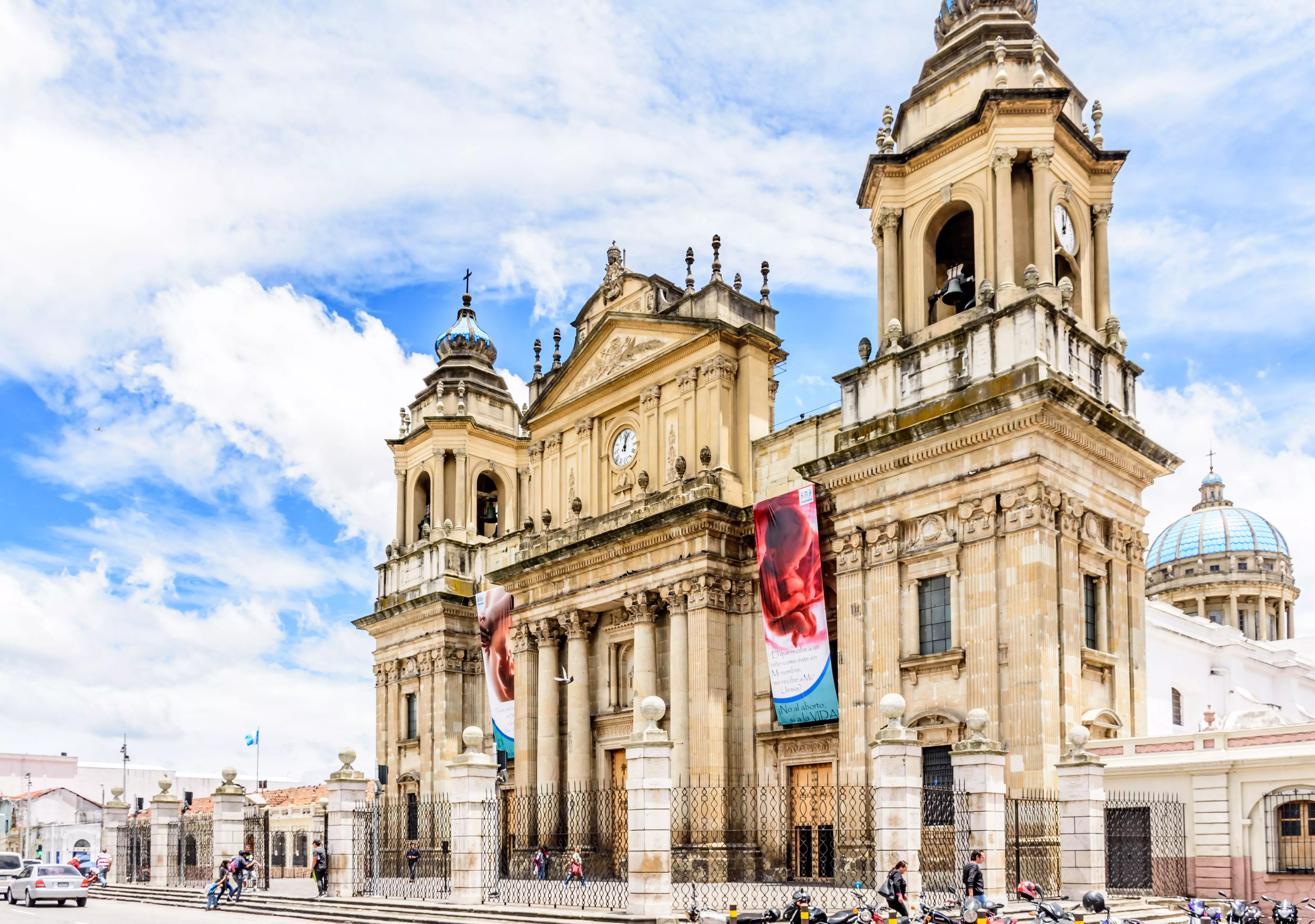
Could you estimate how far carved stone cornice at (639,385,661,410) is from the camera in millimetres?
36969

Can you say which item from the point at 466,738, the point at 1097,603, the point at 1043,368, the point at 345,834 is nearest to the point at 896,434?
the point at 1043,368

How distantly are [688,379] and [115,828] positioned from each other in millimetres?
24104

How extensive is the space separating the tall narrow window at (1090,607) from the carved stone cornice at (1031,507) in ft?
6.87

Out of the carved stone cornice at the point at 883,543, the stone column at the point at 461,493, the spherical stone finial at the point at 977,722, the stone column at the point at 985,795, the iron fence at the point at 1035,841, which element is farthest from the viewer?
the stone column at the point at 461,493

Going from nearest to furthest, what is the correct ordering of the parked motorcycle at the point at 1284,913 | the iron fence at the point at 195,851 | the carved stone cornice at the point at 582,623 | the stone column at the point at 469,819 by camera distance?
the parked motorcycle at the point at 1284,913
the stone column at the point at 469,819
the carved stone cornice at the point at 582,623
the iron fence at the point at 195,851

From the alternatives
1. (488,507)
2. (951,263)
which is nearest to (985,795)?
(951,263)

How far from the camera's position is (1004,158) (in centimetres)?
2917

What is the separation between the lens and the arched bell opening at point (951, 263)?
30.6 metres

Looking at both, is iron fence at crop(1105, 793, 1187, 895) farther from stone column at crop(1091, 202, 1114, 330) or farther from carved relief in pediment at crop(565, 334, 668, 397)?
carved relief in pediment at crop(565, 334, 668, 397)

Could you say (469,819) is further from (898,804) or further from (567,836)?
(567,836)

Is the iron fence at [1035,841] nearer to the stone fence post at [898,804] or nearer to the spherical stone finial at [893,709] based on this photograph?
the stone fence post at [898,804]

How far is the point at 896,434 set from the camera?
28.8m

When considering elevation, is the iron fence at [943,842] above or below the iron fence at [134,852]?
above

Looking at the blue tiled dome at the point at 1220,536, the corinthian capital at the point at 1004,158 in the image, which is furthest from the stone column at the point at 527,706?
the blue tiled dome at the point at 1220,536
